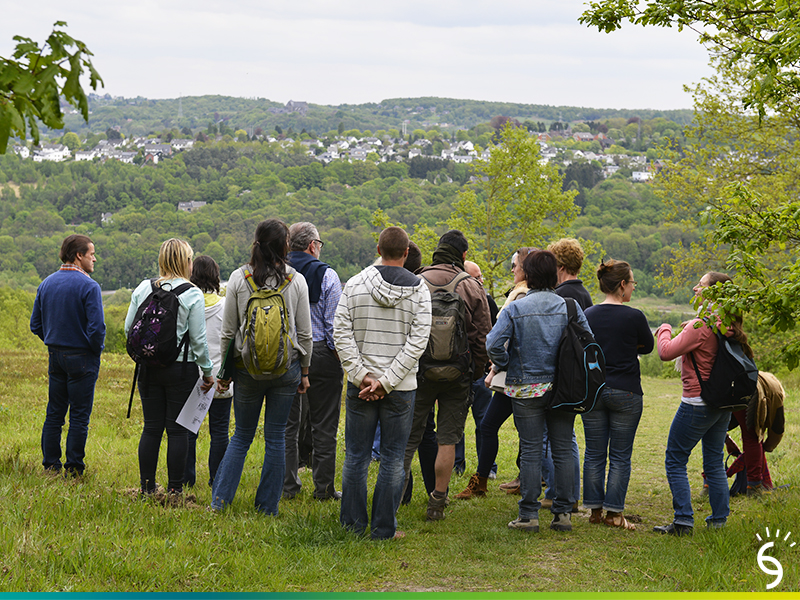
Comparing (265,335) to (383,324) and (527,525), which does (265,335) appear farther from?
(527,525)

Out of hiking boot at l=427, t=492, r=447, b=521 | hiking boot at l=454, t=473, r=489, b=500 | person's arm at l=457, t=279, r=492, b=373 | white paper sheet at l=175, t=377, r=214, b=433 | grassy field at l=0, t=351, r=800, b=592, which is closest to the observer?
grassy field at l=0, t=351, r=800, b=592

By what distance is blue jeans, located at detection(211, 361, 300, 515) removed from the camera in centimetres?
501

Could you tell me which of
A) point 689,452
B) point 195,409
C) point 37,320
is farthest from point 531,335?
point 37,320

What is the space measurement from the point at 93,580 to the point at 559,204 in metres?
Result: 23.6

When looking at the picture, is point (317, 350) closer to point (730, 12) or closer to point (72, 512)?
point (72, 512)

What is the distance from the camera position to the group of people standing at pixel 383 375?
4.86m

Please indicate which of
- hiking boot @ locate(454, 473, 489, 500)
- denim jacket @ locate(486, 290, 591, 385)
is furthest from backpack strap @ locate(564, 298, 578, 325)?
hiking boot @ locate(454, 473, 489, 500)

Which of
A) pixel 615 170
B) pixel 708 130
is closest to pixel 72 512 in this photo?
pixel 708 130

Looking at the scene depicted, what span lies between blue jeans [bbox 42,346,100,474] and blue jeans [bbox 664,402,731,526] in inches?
179

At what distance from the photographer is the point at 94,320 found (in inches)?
229

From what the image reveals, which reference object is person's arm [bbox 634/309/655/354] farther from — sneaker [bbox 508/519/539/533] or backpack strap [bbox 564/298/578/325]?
sneaker [bbox 508/519/539/533]

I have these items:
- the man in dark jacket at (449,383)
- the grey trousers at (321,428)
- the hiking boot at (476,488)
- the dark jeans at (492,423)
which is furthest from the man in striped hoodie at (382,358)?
the hiking boot at (476,488)

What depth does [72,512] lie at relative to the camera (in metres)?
4.66

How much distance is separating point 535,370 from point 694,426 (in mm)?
1198
